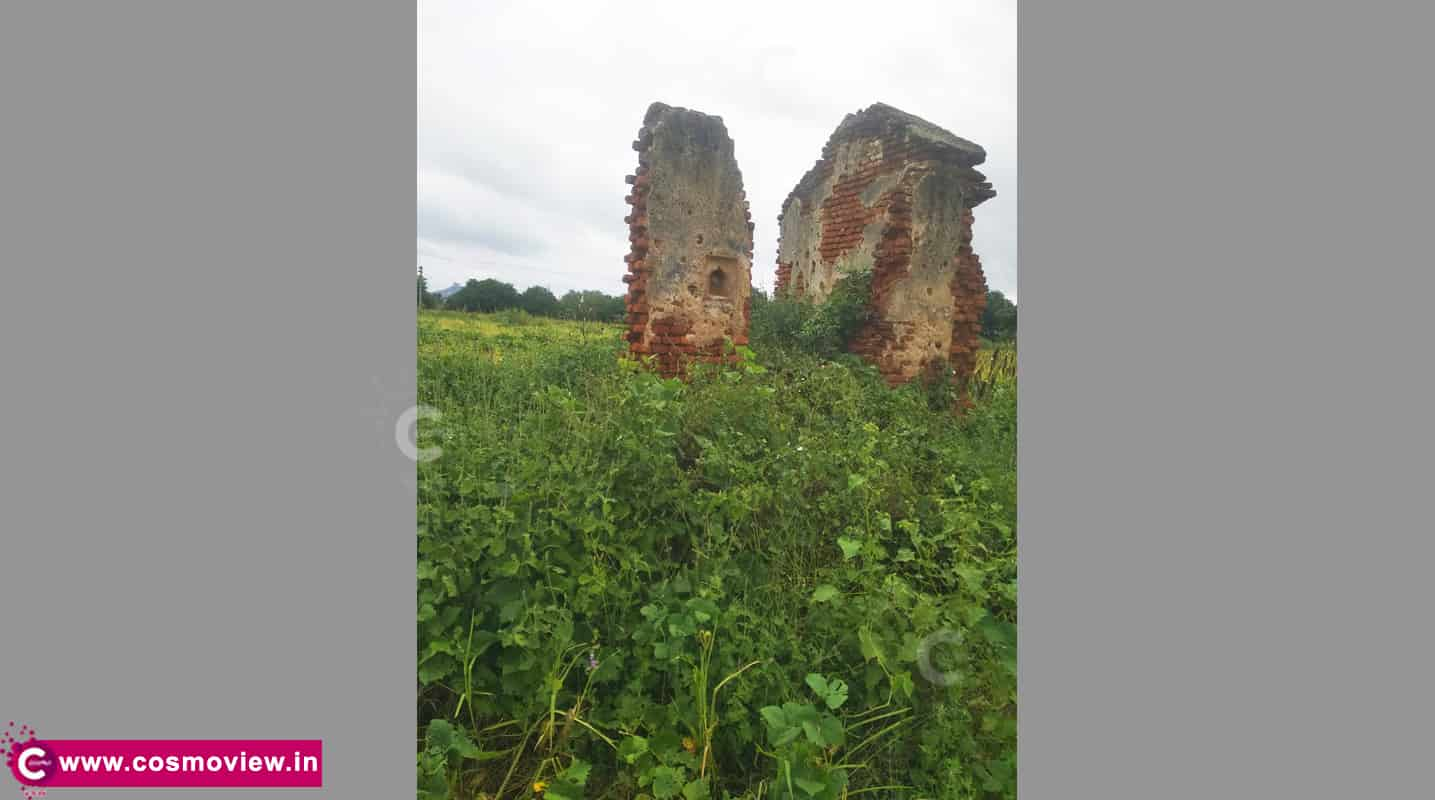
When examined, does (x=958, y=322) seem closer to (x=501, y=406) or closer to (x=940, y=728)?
(x=501, y=406)

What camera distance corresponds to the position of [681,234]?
246 inches

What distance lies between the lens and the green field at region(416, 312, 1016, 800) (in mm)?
2225

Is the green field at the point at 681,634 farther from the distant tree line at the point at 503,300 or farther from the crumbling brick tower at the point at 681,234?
the distant tree line at the point at 503,300

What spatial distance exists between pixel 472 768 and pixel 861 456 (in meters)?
2.59

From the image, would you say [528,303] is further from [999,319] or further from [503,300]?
[999,319]

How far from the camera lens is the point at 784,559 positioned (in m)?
2.91

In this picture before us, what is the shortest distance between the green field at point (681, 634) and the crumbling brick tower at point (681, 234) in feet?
9.57

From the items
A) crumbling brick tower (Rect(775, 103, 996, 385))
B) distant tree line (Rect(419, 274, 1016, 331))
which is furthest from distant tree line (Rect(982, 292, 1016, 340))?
crumbling brick tower (Rect(775, 103, 996, 385))

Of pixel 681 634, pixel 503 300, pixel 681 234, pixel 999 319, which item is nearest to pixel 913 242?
pixel 681 234
